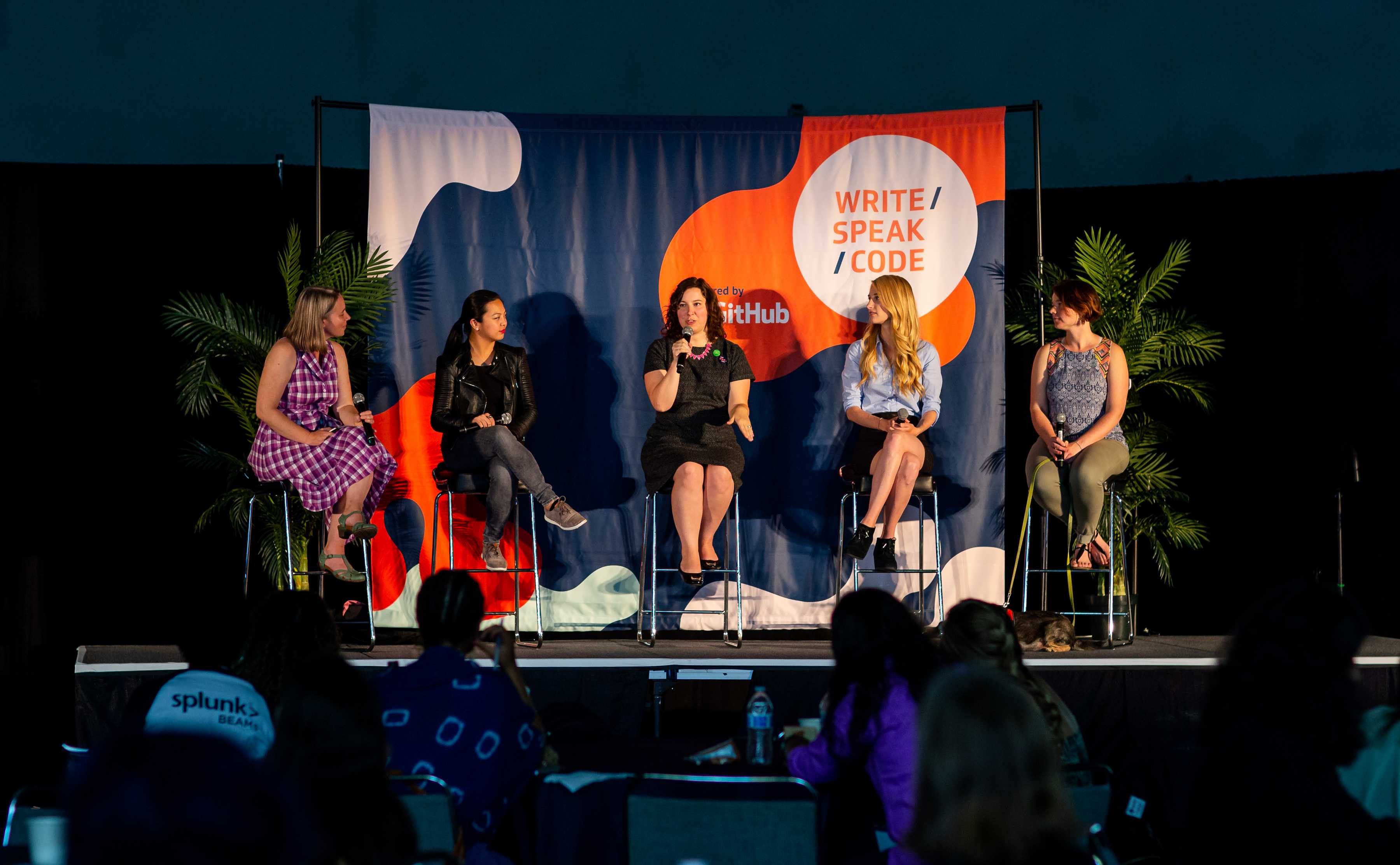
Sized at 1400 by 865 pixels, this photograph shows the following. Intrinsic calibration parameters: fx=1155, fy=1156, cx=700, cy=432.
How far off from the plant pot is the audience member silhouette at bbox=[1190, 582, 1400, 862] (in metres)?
3.20

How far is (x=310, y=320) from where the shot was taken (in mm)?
4785

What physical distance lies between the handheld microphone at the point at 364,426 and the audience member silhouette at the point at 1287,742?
378 centimetres

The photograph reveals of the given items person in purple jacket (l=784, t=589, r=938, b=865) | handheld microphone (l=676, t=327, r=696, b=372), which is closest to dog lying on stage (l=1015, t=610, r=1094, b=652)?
handheld microphone (l=676, t=327, r=696, b=372)

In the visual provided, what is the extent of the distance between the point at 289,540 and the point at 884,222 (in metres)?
3.05

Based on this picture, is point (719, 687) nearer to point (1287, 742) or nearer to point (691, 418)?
point (691, 418)

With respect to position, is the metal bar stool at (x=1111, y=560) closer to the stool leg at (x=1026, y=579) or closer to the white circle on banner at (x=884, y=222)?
the stool leg at (x=1026, y=579)

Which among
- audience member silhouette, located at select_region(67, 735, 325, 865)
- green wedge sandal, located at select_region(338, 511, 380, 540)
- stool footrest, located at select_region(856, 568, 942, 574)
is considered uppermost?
green wedge sandal, located at select_region(338, 511, 380, 540)

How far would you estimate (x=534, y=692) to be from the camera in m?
4.50

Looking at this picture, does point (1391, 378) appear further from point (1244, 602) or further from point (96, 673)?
point (96, 673)

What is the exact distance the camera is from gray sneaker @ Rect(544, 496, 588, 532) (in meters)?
4.99

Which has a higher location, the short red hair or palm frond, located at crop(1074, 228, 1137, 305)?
palm frond, located at crop(1074, 228, 1137, 305)

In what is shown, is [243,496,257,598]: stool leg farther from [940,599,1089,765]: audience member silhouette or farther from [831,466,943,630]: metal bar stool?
[940,599,1089,765]: audience member silhouette

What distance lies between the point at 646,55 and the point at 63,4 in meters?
3.14

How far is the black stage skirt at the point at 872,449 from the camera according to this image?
16.7 feet
